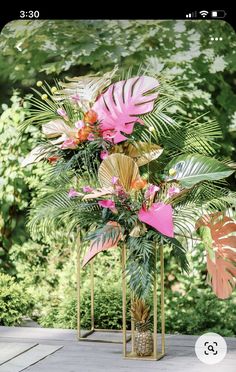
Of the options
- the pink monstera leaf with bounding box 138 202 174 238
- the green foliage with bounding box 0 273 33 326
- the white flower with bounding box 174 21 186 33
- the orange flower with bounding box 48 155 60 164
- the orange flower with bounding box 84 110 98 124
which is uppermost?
the white flower with bounding box 174 21 186 33

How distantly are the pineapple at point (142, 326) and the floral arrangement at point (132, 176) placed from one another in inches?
6.6

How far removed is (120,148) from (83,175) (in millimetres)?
266

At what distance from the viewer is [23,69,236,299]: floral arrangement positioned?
3.74 meters

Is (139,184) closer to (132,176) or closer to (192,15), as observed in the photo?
(132,176)

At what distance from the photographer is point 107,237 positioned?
3748mm

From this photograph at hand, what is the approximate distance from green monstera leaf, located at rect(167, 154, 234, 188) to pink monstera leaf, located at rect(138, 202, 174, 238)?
0.55 ft

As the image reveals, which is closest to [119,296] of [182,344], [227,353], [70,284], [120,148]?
[70,284]

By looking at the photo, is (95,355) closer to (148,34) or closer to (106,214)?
(106,214)

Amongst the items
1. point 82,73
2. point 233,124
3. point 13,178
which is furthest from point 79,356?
point 82,73

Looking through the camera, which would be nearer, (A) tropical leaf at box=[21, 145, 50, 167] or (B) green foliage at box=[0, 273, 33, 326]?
(A) tropical leaf at box=[21, 145, 50, 167]

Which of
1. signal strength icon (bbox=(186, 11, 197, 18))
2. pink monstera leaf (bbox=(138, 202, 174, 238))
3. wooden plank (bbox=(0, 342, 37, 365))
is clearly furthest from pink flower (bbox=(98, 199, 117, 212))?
signal strength icon (bbox=(186, 11, 197, 18))

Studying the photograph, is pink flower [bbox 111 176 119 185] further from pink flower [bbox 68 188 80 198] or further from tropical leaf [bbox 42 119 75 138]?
tropical leaf [bbox 42 119 75 138]

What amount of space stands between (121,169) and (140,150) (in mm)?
300

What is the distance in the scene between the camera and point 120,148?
402 centimetres
